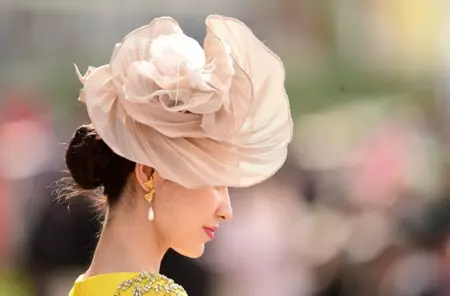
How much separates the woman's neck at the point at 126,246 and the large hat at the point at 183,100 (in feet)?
0.29

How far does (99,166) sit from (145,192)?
0.07 meters

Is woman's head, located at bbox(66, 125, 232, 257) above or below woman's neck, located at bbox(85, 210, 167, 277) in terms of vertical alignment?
above

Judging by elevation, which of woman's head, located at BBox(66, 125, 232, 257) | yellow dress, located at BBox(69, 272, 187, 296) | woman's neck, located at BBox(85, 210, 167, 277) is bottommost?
yellow dress, located at BBox(69, 272, 187, 296)

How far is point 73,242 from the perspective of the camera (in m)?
2.02

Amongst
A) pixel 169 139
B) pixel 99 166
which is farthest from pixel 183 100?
pixel 99 166

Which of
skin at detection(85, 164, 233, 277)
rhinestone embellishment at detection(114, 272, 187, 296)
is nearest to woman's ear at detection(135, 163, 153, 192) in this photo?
skin at detection(85, 164, 233, 277)

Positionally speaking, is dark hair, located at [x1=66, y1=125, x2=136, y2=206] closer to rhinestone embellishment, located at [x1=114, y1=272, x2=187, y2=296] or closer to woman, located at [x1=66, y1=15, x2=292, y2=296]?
woman, located at [x1=66, y1=15, x2=292, y2=296]

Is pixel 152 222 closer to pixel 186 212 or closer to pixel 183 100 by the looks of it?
pixel 186 212

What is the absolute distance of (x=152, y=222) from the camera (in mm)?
1124

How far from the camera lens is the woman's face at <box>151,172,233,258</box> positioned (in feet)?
3.64

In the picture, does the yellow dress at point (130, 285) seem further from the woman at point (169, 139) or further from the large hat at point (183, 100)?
the large hat at point (183, 100)

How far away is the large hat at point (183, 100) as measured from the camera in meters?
1.07

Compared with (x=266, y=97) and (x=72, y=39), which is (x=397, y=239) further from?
(x=266, y=97)

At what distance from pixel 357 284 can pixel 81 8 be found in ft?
Result: 3.26
